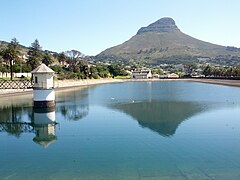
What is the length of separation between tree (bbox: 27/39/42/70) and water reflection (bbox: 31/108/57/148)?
191 feet

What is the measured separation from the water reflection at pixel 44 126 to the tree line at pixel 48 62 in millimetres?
41232

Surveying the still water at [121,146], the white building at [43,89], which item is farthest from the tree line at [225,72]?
the white building at [43,89]

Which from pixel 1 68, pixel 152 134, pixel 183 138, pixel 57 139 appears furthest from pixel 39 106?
pixel 1 68

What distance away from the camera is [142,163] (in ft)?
47.8

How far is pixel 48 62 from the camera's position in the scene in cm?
9825

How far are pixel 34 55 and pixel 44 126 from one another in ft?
242

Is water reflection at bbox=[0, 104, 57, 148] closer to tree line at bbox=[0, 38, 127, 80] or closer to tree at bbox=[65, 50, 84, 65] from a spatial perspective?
tree line at bbox=[0, 38, 127, 80]

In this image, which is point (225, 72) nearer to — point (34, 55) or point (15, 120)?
point (34, 55)

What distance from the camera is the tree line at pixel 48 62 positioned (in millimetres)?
75938

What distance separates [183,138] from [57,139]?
833 centimetres

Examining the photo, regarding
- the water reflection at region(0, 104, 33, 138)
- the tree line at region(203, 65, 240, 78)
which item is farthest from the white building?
the tree line at region(203, 65, 240, 78)

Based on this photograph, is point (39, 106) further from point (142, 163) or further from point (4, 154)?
point (142, 163)

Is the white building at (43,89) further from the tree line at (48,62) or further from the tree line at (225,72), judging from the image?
the tree line at (225,72)

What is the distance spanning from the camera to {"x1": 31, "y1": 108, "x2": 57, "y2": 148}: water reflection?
20669 mm
